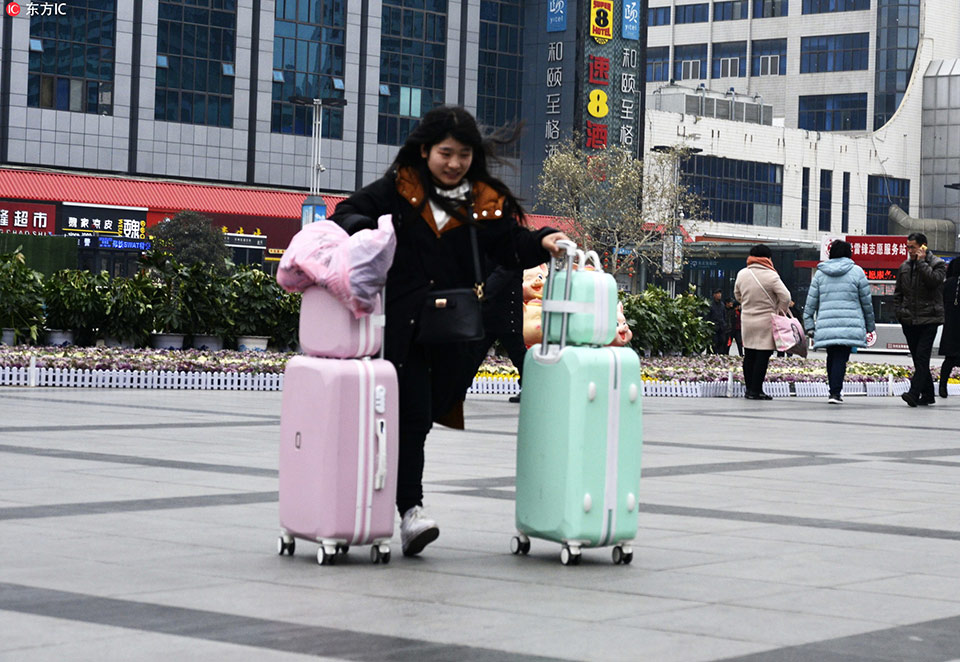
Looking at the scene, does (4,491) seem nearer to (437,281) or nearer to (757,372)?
(437,281)

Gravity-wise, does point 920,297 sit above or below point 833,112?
below

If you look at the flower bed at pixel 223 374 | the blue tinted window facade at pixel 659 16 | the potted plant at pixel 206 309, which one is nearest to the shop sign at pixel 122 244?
the potted plant at pixel 206 309

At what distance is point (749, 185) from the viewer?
284 ft

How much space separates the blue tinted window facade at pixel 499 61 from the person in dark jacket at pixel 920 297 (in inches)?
2136

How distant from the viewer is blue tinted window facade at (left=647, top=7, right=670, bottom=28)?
10188 centimetres

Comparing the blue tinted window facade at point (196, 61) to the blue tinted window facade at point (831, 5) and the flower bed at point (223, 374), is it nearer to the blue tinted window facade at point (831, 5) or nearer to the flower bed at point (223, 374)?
the flower bed at point (223, 374)

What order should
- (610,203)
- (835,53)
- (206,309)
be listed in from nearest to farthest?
(206,309) → (610,203) → (835,53)

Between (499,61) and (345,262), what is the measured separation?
222ft

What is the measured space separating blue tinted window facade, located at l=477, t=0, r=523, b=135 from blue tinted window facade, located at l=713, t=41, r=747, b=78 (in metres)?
28.8

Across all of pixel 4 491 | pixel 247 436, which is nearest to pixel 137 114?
pixel 247 436

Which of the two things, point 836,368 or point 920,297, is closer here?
point 920,297

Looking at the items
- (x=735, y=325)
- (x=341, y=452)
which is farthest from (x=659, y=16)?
(x=341, y=452)

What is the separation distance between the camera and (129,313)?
21.1 meters

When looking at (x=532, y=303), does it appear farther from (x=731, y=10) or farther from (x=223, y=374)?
(x=731, y=10)
